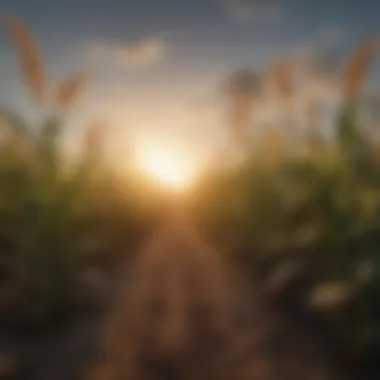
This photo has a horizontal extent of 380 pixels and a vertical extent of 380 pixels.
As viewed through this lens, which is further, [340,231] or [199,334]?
[199,334]

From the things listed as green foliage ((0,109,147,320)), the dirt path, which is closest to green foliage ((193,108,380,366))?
the dirt path

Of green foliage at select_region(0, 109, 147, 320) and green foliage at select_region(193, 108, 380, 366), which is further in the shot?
green foliage at select_region(0, 109, 147, 320)

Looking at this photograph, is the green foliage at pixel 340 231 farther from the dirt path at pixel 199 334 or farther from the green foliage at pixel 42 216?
the green foliage at pixel 42 216

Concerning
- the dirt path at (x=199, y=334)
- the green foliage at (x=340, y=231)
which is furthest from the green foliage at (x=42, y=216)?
the green foliage at (x=340, y=231)

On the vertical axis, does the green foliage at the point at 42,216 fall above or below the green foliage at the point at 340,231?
above

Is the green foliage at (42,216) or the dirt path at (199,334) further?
the green foliage at (42,216)

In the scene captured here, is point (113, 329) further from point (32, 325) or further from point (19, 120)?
point (19, 120)

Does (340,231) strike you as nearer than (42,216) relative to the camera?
Yes

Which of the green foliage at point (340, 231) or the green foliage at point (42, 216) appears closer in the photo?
the green foliage at point (340, 231)

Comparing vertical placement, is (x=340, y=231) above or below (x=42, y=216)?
below

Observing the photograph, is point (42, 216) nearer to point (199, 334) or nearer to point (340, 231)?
point (199, 334)

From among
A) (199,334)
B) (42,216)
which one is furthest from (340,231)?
(42,216)

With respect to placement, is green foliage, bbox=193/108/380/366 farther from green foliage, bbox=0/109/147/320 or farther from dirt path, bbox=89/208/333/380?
green foliage, bbox=0/109/147/320

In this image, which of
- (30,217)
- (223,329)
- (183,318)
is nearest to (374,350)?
(223,329)
